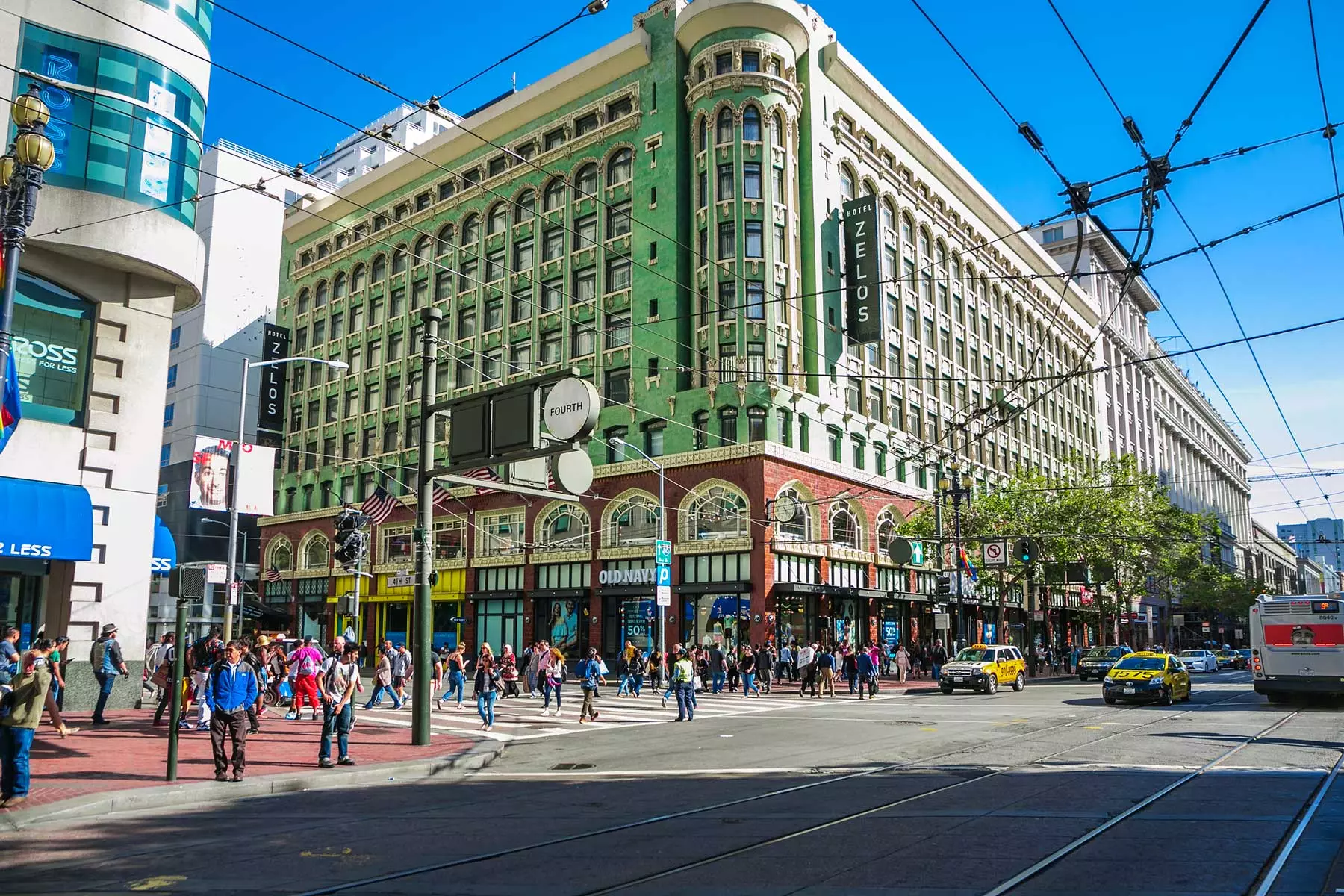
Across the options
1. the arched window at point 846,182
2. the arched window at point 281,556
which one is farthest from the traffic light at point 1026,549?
the arched window at point 281,556

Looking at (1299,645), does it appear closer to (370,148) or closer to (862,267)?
(862,267)

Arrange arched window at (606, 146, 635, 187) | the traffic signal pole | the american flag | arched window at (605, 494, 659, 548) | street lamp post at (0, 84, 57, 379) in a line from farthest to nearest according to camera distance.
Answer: arched window at (606, 146, 635, 187)
arched window at (605, 494, 659, 548)
the american flag
the traffic signal pole
street lamp post at (0, 84, 57, 379)

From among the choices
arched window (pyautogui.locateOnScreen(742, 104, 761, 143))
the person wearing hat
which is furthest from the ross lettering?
arched window (pyautogui.locateOnScreen(742, 104, 761, 143))

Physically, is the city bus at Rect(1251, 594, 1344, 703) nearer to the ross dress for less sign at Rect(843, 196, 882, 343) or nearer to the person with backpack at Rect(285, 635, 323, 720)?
the ross dress for less sign at Rect(843, 196, 882, 343)

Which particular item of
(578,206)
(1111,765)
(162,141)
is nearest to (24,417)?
(162,141)

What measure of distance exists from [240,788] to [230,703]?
1.13 m

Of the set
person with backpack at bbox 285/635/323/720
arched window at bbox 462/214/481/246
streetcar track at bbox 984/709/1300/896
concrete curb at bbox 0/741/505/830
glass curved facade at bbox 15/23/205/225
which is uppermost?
arched window at bbox 462/214/481/246

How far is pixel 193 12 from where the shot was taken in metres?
22.4

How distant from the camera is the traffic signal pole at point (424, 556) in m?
17.7

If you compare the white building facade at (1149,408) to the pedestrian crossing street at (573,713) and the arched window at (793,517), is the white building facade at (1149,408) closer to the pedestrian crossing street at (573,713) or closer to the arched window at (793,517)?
the arched window at (793,517)

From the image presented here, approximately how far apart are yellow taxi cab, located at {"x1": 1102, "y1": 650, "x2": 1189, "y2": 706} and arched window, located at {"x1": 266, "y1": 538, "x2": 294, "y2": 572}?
49.7 meters

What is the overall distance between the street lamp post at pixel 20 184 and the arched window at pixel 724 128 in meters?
34.1

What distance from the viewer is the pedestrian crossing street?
22066 mm

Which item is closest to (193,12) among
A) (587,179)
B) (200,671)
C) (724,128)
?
(200,671)
